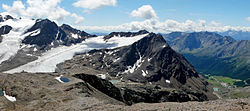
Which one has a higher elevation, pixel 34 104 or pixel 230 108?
pixel 230 108

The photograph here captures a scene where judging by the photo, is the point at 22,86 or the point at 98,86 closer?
the point at 22,86

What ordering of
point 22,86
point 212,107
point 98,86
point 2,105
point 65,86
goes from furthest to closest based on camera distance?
point 98,86 → point 65,86 → point 22,86 → point 2,105 → point 212,107

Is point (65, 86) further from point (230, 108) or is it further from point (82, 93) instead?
point (230, 108)

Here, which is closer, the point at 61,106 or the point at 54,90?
the point at 61,106

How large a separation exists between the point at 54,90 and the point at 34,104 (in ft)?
47.5

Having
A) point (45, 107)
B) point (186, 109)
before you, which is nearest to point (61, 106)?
point (45, 107)

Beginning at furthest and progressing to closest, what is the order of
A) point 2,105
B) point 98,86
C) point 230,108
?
1. point 98,86
2. point 2,105
3. point 230,108

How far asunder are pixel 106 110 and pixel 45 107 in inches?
822

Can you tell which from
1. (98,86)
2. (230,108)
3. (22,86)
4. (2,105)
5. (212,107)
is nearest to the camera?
(230,108)

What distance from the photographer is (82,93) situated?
7956cm

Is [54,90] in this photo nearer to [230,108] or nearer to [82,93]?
[82,93]

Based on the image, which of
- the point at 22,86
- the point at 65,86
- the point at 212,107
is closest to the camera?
the point at 212,107

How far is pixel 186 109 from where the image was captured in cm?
5444

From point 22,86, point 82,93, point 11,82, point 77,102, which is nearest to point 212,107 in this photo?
point 77,102
